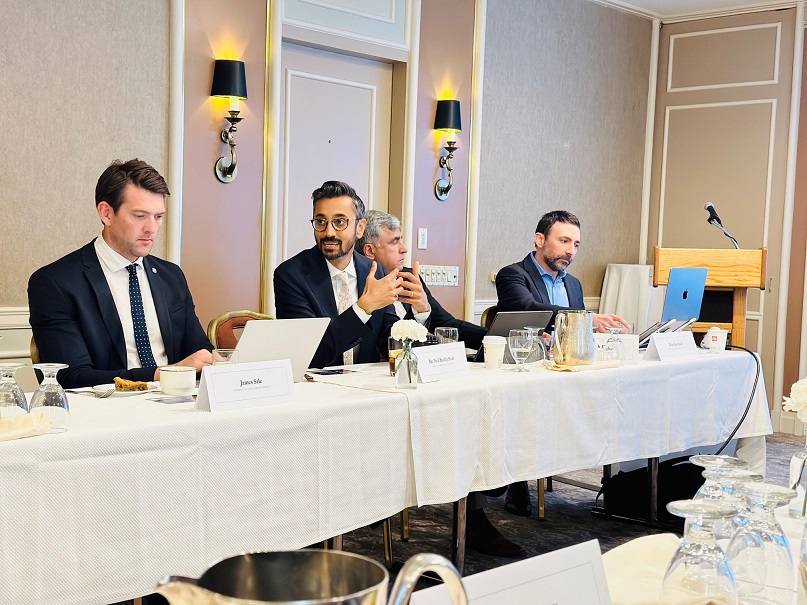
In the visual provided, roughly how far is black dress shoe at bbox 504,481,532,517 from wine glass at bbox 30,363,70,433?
8.60 feet

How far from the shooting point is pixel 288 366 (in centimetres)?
216

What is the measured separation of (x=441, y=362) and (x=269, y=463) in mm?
750

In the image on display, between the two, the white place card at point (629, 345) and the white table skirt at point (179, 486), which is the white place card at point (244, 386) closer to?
the white table skirt at point (179, 486)

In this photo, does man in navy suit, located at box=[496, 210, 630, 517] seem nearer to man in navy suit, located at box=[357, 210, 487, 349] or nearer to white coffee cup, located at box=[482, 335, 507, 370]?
man in navy suit, located at box=[357, 210, 487, 349]

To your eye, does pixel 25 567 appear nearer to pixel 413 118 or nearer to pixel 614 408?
pixel 614 408

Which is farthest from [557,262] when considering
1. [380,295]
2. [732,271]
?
[380,295]

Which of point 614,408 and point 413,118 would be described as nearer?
point 614,408

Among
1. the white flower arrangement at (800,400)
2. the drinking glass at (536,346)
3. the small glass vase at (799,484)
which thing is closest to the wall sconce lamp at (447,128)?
the drinking glass at (536,346)

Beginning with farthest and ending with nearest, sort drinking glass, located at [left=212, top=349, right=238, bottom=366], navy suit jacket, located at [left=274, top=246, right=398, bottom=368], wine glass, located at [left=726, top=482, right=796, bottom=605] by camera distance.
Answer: navy suit jacket, located at [left=274, top=246, right=398, bottom=368], drinking glass, located at [left=212, top=349, right=238, bottom=366], wine glass, located at [left=726, top=482, right=796, bottom=605]

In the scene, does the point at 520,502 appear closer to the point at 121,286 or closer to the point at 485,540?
the point at 485,540

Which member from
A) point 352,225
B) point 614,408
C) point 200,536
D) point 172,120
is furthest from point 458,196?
point 200,536

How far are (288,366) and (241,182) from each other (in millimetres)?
2557

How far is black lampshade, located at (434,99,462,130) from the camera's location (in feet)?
17.7

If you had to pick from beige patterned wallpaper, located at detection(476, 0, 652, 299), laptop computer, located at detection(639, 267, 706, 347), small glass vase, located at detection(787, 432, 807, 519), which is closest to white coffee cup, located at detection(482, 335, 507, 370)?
laptop computer, located at detection(639, 267, 706, 347)
